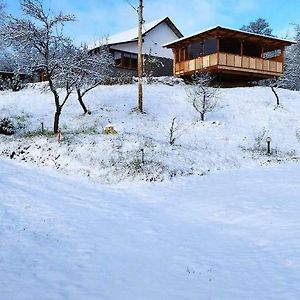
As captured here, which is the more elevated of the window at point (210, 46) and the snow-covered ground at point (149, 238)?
the window at point (210, 46)

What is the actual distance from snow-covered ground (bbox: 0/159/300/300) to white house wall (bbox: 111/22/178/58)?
25.5 metres

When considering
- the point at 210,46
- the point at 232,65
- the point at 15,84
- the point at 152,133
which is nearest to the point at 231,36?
the point at 232,65

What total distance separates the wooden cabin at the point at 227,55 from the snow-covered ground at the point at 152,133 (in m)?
2.05

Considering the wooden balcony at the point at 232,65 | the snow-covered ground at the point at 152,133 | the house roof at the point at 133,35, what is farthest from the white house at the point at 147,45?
the snow-covered ground at the point at 152,133

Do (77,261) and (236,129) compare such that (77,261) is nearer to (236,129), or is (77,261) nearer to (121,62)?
(236,129)

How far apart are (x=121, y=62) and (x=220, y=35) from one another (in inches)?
394

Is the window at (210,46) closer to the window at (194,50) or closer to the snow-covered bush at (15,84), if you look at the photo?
the window at (194,50)

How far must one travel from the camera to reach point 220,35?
91.5ft

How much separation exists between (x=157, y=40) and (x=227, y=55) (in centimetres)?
1187

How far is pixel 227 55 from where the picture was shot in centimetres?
2784

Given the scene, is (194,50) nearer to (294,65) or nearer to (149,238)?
(294,65)

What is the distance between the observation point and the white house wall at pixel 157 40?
36.7 metres

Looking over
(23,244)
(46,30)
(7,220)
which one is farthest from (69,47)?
(23,244)

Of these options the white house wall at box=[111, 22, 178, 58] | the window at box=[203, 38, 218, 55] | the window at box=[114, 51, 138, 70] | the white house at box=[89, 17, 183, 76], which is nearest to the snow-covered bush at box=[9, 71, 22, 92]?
the white house at box=[89, 17, 183, 76]
